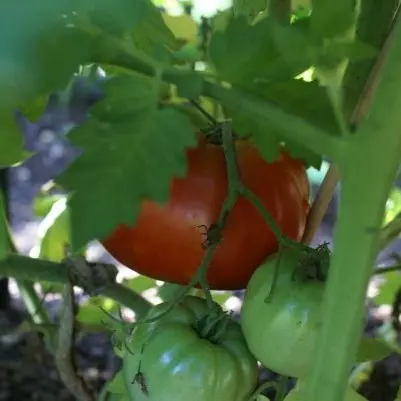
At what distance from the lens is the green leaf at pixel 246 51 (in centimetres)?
30

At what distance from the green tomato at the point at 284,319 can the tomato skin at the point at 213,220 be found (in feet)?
0.18

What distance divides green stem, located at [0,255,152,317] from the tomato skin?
1.7 inches

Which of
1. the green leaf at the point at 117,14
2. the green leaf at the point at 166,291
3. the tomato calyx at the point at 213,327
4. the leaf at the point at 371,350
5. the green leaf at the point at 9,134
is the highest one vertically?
the green leaf at the point at 117,14

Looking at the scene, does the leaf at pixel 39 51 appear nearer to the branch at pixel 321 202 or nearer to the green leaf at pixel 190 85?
the green leaf at pixel 190 85

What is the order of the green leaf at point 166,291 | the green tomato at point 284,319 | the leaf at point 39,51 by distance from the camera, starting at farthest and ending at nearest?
1. the green leaf at point 166,291
2. the green tomato at point 284,319
3. the leaf at point 39,51

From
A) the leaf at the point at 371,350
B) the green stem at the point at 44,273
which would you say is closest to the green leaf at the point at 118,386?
the green stem at the point at 44,273

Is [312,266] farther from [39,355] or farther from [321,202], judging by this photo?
[39,355]

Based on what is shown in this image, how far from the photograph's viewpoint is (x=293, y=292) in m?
0.41

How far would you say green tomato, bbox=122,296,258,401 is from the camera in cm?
42

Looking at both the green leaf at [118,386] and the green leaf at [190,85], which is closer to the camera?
the green leaf at [190,85]

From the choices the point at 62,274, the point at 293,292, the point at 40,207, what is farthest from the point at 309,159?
the point at 40,207

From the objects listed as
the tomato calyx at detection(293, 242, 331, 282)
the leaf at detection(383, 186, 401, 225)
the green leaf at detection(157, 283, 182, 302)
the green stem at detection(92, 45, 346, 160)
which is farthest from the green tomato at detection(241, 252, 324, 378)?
the leaf at detection(383, 186, 401, 225)

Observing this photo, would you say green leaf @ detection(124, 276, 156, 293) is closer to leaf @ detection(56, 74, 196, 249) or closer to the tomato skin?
the tomato skin

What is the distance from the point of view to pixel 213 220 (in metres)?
0.47
